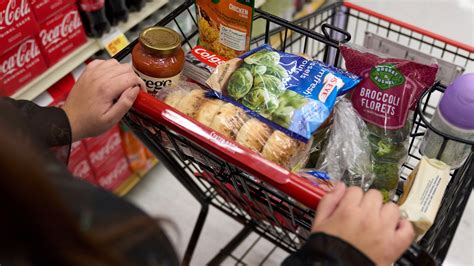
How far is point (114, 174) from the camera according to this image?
1848 mm

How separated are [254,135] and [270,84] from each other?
102mm

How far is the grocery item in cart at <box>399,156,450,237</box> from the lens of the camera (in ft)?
2.63

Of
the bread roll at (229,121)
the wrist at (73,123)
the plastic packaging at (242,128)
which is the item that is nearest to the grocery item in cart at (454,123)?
the plastic packaging at (242,128)

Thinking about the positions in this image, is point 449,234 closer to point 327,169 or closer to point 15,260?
point 327,169

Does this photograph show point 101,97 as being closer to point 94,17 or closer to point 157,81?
point 157,81

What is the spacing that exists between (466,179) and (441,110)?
15 centimetres

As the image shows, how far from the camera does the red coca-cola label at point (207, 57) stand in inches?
40.0

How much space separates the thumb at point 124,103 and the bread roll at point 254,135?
0.19 m

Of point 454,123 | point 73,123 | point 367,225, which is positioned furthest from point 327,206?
point 73,123

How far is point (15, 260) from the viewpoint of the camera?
0.62 metres

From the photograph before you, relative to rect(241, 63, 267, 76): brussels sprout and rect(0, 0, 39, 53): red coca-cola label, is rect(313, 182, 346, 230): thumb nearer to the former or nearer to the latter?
rect(241, 63, 267, 76): brussels sprout

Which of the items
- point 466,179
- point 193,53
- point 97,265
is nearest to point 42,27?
point 193,53

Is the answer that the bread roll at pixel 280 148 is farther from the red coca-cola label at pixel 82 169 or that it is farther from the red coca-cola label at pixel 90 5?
the red coca-cola label at pixel 82 169

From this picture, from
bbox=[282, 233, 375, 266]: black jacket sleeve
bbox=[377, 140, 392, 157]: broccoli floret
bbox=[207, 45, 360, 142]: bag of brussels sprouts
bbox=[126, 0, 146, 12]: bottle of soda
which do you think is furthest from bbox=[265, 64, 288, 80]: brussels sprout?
bbox=[126, 0, 146, 12]: bottle of soda
